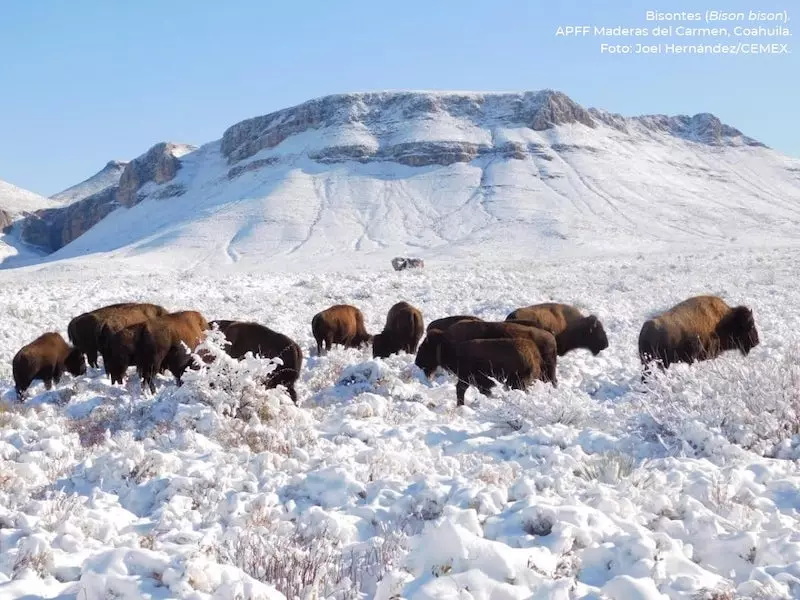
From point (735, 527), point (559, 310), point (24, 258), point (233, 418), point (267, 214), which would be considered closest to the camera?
point (735, 527)

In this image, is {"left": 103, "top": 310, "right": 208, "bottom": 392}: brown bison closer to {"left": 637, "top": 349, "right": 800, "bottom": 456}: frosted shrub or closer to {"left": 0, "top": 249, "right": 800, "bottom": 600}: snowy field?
{"left": 0, "top": 249, "right": 800, "bottom": 600}: snowy field

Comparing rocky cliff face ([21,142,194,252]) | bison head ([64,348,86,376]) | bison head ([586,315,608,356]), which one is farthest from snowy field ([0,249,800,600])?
rocky cliff face ([21,142,194,252])

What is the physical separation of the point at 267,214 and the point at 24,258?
54.9m

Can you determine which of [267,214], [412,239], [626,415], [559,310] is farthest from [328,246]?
[626,415]

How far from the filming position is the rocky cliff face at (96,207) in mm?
131750

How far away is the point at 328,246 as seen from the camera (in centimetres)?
7731

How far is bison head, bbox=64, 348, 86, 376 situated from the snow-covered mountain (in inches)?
1990

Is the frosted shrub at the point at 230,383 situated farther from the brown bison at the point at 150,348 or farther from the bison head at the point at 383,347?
the bison head at the point at 383,347

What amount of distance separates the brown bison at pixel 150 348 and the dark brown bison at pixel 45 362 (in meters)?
1.00

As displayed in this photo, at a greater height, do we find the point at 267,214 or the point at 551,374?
the point at 267,214

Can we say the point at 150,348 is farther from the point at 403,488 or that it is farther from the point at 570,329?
the point at 570,329

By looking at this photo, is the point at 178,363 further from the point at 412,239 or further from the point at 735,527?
the point at 412,239

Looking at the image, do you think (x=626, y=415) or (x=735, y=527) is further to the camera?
(x=626, y=415)

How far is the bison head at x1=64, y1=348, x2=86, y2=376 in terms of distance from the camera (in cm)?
1130
